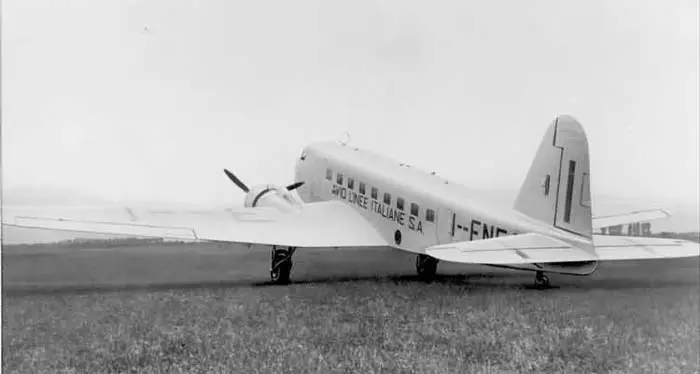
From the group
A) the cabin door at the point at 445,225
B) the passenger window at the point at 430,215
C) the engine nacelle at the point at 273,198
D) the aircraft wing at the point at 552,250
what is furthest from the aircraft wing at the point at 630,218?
the engine nacelle at the point at 273,198

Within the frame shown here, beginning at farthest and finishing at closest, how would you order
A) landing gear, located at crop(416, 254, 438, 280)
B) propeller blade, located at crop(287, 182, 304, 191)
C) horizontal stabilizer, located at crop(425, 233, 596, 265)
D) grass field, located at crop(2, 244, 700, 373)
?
propeller blade, located at crop(287, 182, 304, 191) → landing gear, located at crop(416, 254, 438, 280) → horizontal stabilizer, located at crop(425, 233, 596, 265) → grass field, located at crop(2, 244, 700, 373)

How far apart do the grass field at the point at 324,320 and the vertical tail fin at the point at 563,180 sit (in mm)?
636

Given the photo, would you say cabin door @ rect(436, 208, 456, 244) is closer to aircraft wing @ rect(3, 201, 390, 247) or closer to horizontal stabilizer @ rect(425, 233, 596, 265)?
aircraft wing @ rect(3, 201, 390, 247)

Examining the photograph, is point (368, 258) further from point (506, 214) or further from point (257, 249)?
point (506, 214)

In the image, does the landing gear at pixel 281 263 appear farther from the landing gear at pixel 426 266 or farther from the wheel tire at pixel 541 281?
the wheel tire at pixel 541 281

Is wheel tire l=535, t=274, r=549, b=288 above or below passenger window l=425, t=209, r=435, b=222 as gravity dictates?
below

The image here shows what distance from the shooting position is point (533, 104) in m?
7.25

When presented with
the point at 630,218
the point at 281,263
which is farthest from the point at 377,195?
the point at 630,218

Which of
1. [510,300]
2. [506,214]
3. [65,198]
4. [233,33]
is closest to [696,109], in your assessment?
[506,214]

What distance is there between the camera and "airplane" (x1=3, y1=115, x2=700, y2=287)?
6.70 m

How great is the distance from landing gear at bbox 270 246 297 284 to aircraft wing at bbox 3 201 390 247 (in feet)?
0.46

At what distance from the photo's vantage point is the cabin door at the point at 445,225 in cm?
777

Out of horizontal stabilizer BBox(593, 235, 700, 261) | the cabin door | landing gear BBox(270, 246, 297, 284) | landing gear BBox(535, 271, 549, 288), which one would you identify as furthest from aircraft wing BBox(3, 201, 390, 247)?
horizontal stabilizer BBox(593, 235, 700, 261)

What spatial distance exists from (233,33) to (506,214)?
9.08 feet
